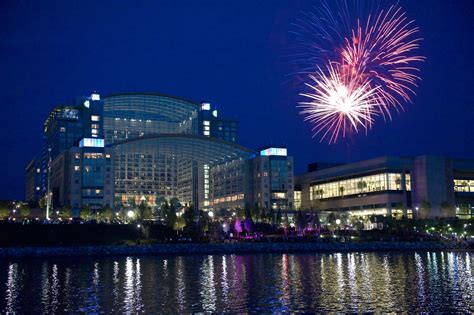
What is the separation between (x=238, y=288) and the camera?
147ft

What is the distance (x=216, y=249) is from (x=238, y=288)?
52006 mm

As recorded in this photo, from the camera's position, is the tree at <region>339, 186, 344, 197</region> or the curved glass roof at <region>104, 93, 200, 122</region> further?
the curved glass roof at <region>104, 93, 200, 122</region>

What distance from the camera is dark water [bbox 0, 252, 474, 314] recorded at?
36.1 metres

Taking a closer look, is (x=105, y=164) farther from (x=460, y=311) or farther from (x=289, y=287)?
(x=460, y=311)

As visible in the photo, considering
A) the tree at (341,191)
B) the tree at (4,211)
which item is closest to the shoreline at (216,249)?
the tree at (4,211)

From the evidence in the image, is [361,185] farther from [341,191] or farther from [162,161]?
[162,161]

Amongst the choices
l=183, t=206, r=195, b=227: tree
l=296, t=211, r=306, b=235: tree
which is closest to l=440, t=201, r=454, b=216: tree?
l=296, t=211, r=306, b=235: tree

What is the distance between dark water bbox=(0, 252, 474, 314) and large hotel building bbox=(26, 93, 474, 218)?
7039cm

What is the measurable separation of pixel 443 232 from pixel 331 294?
93.3m

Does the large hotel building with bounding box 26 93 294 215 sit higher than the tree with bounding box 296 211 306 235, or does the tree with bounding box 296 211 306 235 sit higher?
the large hotel building with bounding box 26 93 294 215

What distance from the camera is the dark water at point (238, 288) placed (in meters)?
36.1

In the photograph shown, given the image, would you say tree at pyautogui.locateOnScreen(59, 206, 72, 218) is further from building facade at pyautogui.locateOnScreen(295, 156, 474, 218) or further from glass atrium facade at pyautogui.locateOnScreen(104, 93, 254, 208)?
building facade at pyautogui.locateOnScreen(295, 156, 474, 218)

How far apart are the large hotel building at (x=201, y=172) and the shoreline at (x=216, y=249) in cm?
2885

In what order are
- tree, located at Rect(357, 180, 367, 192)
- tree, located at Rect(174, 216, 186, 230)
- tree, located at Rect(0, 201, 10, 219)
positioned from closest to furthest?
tree, located at Rect(0, 201, 10, 219) → tree, located at Rect(174, 216, 186, 230) → tree, located at Rect(357, 180, 367, 192)
